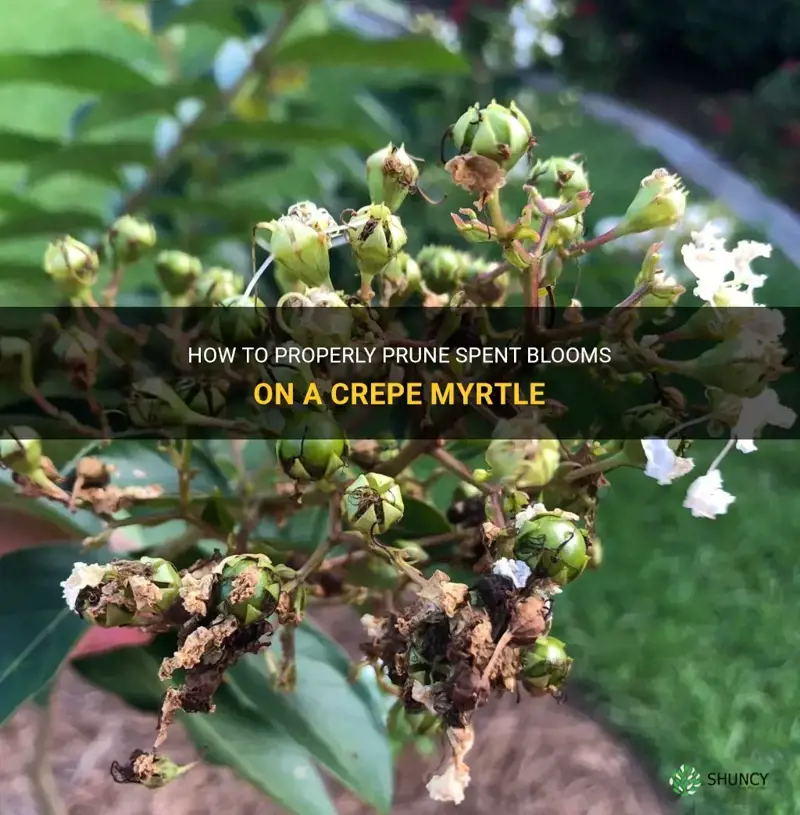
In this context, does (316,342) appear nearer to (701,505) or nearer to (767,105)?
(701,505)

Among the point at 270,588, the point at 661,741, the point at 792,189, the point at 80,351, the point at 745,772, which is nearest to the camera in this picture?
the point at 270,588

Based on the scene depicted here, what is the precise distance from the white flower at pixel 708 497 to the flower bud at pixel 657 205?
0.10 meters

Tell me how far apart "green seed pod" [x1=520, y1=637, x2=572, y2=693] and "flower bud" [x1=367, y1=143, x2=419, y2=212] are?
0.19 m

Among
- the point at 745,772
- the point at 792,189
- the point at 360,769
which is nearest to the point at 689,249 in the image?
the point at 360,769

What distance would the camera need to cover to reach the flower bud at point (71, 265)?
448mm

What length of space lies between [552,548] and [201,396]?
0.18m

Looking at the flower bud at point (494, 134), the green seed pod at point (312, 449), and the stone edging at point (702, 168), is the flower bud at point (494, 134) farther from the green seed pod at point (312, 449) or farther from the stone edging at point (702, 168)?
the stone edging at point (702, 168)

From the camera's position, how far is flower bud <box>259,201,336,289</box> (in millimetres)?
325

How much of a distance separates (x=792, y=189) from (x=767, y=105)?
289mm

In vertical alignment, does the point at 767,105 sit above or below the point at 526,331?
below

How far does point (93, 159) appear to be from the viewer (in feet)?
2.67

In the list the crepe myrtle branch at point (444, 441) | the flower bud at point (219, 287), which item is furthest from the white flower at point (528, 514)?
the flower bud at point (219, 287)

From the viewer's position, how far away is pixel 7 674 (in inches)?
17.4

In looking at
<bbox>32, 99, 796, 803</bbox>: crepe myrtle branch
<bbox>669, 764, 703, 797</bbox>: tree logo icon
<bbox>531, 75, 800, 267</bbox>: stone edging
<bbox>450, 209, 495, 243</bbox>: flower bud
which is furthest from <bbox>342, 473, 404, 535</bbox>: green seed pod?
<bbox>531, 75, 800, 267</bbox>: stone edging
